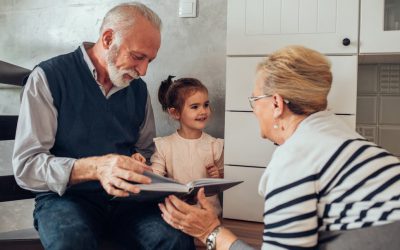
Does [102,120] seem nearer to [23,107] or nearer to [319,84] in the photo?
[23,107]

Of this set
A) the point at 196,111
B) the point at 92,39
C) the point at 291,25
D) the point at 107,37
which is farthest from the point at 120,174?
the point at 92,39

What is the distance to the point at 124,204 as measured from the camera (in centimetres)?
138

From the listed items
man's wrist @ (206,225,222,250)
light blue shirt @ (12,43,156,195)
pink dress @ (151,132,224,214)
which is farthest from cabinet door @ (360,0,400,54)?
light blue shirt @ (12,43,156,195)

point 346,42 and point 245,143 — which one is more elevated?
point 346,42

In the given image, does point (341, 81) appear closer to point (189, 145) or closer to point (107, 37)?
point (189, 145)

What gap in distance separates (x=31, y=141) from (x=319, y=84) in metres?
0.91

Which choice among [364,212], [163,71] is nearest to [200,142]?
[163,71]

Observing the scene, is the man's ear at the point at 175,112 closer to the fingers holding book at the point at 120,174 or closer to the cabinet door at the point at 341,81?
the cabinet door at the point at 341,81

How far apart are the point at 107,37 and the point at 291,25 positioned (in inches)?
26.8

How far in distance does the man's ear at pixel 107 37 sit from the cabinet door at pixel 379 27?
35.1 inches

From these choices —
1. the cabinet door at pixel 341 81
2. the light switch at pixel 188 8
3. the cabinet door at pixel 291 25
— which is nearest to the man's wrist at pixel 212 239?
the cabinet door at pixel 341 81

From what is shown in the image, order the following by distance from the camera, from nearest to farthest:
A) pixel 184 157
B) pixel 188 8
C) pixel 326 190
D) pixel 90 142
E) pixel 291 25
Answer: pixel 326 190, pixel 90 142, pixel 291 25, pixel 184 157, pixel 188 8

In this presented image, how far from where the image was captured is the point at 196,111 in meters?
1.70

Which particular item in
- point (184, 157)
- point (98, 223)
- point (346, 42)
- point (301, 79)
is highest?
point (346, 42)
